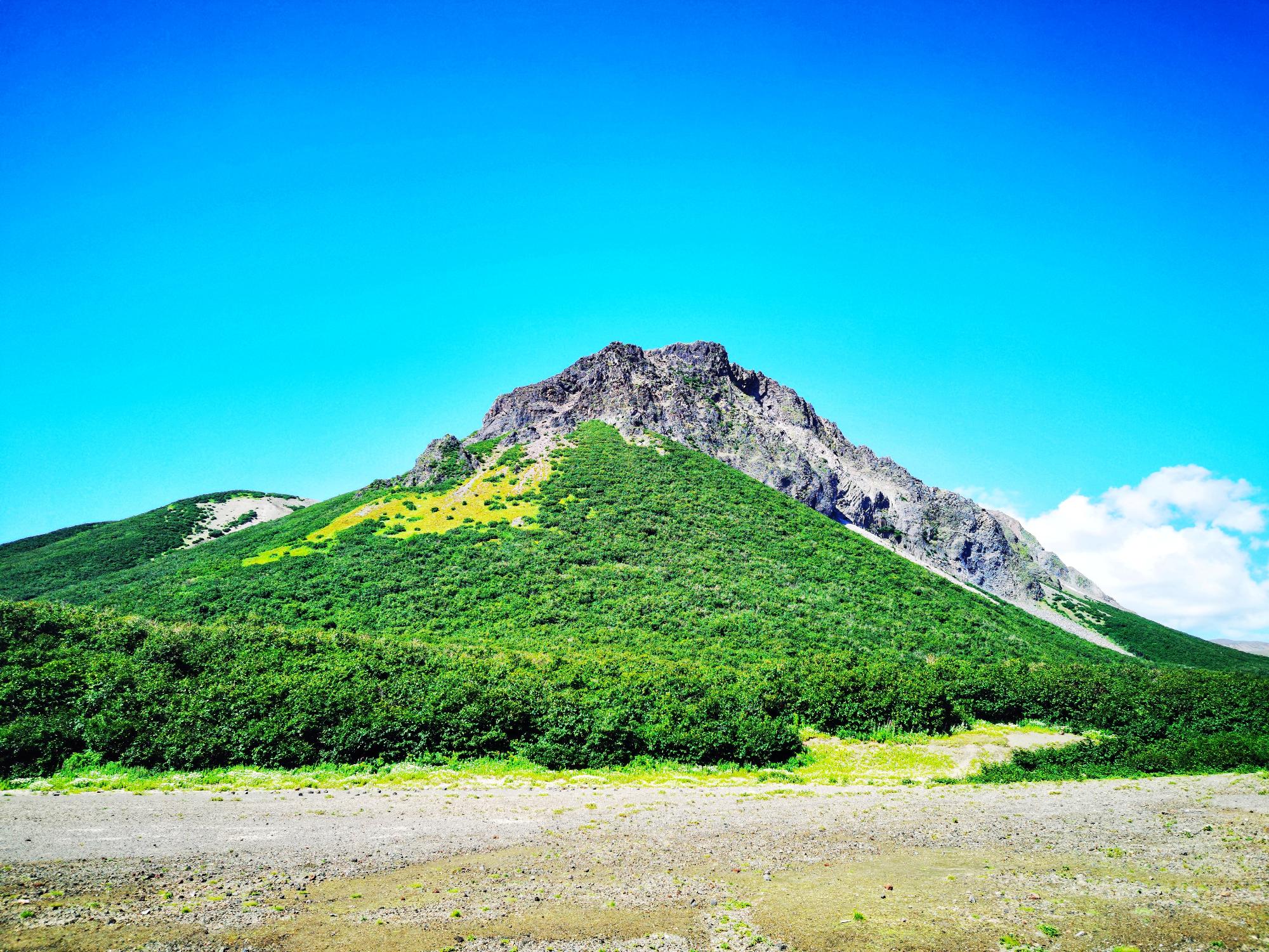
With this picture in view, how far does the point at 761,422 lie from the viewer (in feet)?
289

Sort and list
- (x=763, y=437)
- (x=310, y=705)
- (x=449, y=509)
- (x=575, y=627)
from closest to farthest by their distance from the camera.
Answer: (x=310, y=705)
(x=575, y=627)
(x=449, y=509)
(x=763, y=437)

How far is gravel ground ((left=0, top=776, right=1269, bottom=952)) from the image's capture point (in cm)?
895

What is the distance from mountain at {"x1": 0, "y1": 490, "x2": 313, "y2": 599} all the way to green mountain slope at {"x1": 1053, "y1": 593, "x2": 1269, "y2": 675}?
120 m

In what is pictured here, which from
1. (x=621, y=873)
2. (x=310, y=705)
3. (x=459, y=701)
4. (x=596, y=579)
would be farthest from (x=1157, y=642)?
(x=310, y=705)

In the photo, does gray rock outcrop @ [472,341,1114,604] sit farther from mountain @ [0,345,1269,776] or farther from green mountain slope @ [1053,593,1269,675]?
green mountain slope @ [1053,593,1269,675]

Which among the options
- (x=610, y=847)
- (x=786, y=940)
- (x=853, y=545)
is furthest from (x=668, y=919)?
(x=853, y=545)

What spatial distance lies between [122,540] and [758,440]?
8137 cm

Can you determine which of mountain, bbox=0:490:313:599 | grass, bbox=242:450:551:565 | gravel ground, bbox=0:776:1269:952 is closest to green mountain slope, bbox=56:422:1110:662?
grass, bbox=242:450:551:565

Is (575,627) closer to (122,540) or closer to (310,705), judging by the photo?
(310,705)

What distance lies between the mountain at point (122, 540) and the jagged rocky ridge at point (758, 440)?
109ft

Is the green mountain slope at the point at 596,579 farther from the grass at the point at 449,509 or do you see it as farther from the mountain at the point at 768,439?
the mountain at the point at 768,439

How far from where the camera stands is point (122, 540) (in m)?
74.3

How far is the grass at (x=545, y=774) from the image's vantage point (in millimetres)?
17203

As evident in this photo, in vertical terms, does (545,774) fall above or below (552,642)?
below
